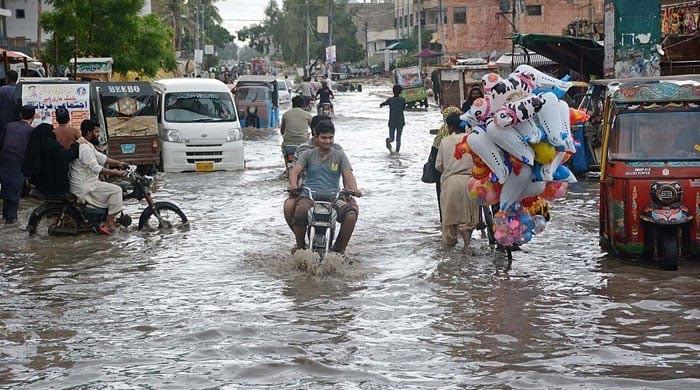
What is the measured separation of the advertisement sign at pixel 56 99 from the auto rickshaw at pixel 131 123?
63.7 inches

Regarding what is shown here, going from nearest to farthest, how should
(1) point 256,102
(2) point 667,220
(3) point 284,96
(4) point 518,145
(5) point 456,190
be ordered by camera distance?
1. (2) point 667,220
2. (4) point 518,145
3. (5) point 456,190
4. (1) point 256,102
5. (3) point 284,96

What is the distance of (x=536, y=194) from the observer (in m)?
11.3

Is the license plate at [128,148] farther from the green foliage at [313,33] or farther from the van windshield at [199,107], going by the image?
the green foliage at [313,33]

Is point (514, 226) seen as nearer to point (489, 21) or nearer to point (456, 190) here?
point (456, 190)

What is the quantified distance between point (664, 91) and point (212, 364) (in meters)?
6.01

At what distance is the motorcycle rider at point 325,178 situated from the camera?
11.2 metres

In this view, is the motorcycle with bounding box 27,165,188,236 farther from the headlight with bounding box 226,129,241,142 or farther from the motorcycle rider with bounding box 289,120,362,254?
the headlight with bounding box 226,129,241,142

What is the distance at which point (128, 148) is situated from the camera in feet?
70.0

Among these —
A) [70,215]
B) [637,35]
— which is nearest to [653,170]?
[70,215]

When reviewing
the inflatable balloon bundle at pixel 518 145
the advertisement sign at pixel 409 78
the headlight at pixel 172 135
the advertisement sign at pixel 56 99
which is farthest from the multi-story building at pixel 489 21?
the inflatable balloon bundle at pixel 518 145

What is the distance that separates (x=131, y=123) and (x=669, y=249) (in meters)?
13.0

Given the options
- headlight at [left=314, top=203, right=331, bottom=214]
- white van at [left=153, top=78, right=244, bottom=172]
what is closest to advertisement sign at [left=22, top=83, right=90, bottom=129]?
white van at [left=153, top=78, right=244, bottom=172]

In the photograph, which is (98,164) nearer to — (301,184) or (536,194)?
(301,184)

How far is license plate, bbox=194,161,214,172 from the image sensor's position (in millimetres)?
22375
